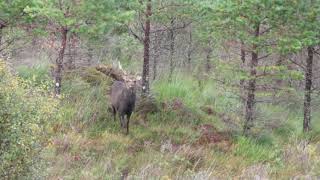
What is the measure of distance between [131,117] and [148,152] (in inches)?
83.1

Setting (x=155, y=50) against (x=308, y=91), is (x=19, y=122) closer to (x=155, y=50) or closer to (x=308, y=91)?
(x=308, y=91)

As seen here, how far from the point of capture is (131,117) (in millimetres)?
14469

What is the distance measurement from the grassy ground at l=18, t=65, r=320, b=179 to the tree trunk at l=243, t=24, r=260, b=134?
0.35 meters

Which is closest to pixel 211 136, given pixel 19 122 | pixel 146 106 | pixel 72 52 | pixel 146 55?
pixel 146 106

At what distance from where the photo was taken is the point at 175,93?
1633cm

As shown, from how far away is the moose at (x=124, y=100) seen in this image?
1344 cm

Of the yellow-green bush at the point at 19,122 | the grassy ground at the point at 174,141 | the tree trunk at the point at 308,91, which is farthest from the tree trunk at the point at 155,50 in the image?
the yellow-green bush at the point at 19,122

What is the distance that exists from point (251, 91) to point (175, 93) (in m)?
2.81

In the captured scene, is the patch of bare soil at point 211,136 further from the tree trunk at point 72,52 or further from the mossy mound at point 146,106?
the tree trunk at point 72,52

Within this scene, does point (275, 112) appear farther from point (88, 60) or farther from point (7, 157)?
point (7, 157)

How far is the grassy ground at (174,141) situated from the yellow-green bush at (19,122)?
6.12 ft

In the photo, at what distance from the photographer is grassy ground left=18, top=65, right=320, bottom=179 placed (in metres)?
11.4

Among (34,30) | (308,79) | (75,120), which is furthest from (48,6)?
(308,79)

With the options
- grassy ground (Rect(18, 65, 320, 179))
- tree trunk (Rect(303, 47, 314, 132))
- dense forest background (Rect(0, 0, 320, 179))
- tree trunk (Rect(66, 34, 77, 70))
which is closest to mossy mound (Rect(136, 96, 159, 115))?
dense forest background (Rect(0, 0, 320, 179))
